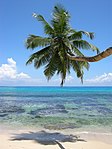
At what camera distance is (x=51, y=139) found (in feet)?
42.2

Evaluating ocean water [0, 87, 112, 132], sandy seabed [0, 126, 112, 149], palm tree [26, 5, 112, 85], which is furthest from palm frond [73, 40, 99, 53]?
ocean water [0, 87, 112, 132]

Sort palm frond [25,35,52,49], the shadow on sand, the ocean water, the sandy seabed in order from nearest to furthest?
1. the sandy seabed
2. the shadow on sand
3. palm frond [25,35,52,49]
4. the ocean water

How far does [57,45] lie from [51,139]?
14.1 feet

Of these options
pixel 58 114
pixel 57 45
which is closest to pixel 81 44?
pixel 57 45

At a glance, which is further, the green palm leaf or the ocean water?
the ocean water

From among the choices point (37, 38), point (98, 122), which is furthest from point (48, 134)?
point (98, 122)

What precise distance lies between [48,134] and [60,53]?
4.26 m

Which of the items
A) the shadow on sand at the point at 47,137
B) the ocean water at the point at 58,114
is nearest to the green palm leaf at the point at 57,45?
the shadow on sand at the point at 47,137

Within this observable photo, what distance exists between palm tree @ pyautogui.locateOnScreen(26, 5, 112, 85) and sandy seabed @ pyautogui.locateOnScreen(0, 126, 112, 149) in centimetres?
280

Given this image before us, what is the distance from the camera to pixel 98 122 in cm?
1945

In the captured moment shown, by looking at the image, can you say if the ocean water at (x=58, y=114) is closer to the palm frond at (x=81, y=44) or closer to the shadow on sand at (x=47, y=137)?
the shadow on sand at (x=47, y=137)

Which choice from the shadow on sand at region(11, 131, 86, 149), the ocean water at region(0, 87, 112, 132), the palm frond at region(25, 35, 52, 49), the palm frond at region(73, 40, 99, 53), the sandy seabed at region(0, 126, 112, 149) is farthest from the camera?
the ocean water at region(0, 87, 112, 132)

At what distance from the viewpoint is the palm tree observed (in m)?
13.5

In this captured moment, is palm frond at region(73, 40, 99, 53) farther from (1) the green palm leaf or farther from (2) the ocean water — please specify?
(2) the ocean water
